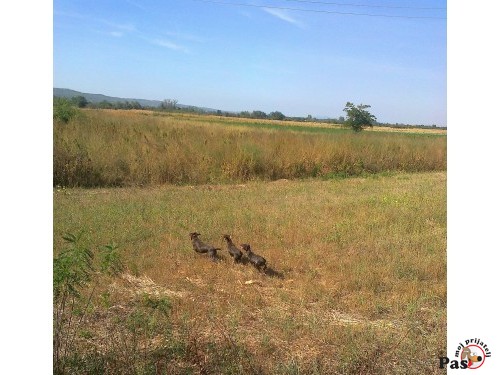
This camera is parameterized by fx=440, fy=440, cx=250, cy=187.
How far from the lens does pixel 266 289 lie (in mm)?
4008

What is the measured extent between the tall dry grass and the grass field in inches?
88.5

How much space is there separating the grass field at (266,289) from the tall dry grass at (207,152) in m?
2.25

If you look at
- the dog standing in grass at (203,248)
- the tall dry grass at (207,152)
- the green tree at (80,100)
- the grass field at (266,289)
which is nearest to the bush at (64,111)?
the tall dry grass at (207,152)

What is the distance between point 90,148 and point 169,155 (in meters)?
1.76

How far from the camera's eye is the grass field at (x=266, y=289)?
2.71 metres

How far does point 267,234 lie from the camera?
17.9 ft

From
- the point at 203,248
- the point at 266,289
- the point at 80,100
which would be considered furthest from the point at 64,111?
the point at 266,289

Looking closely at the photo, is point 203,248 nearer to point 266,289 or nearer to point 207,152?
point 266,289

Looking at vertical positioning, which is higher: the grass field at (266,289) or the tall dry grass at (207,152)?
the tall dry grass at (207,152)

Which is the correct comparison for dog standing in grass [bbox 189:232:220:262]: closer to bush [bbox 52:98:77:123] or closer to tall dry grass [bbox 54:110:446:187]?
tall dry grass [bbox 54:110:446:187]

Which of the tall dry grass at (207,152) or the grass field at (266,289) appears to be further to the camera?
the tall dry grass at (207,152)

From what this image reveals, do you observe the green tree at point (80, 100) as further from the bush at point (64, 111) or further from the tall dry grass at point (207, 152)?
the bush at point (64, 111)

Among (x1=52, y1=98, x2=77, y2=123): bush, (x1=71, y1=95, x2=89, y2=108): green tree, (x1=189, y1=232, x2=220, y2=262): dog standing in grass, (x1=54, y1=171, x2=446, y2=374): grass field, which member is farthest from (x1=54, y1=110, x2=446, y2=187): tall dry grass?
(x1=189, y1=232, x2=220, y2=262): dog standing in grass
